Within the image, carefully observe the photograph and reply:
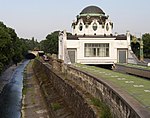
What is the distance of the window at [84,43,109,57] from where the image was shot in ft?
143

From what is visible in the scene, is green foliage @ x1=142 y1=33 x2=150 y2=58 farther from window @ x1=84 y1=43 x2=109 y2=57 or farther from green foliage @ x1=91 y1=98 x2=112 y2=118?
green foliage @ x1=91 y1=98 x2=112 y2=118

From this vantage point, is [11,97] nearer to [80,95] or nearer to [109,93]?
[80,95]

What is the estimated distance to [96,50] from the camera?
43719 mm

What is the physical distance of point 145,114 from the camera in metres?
8.68

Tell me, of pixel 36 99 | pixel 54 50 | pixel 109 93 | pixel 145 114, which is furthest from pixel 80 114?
pixel 54 50

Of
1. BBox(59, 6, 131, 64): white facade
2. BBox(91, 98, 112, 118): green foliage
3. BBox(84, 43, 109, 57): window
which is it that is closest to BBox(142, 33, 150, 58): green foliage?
BBox(59, 6, 131, 64): white facade

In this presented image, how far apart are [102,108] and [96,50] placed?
97.3 feet

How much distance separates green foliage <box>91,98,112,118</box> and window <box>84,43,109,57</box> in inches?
1073

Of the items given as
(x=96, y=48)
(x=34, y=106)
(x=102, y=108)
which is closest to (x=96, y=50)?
(x=96, y=48)

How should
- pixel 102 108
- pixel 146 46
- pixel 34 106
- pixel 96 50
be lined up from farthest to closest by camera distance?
1. pixel 146 46
2. pixel 96 50
3. pixel 34 106
4. pixel 102 108

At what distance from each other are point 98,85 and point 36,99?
884 inches

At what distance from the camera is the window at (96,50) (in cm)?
4372

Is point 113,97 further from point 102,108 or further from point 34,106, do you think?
point 34,106

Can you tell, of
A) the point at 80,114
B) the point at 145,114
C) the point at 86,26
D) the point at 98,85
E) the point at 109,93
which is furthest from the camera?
the point at 86,26
